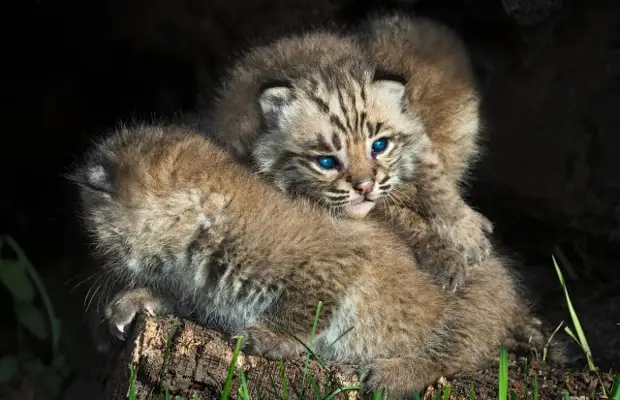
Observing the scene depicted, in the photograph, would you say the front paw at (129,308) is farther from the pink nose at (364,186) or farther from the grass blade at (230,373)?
the pink nose at (364,186)

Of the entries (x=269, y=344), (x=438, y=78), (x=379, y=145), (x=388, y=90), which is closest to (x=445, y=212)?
(x=379, y=145)

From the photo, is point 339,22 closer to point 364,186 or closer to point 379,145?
→ point 379,145

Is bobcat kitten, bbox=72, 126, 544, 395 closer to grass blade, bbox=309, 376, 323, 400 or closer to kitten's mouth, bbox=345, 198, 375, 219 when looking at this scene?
kitten's mouth, bbox=345, 198, 375, 219

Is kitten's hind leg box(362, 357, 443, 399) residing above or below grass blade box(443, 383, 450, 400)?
below

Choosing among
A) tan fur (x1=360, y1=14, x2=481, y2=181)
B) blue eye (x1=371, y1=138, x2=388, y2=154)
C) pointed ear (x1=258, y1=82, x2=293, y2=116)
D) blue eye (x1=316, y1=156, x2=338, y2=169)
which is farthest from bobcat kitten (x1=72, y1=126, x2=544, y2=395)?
tan fur (x1=360, y1=14, x2=481, y2=181)

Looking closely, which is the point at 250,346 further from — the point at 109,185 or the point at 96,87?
the point at 96,87

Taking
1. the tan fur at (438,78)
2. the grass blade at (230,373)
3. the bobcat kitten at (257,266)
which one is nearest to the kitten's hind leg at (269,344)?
the bobcat kitten at (257,266)
